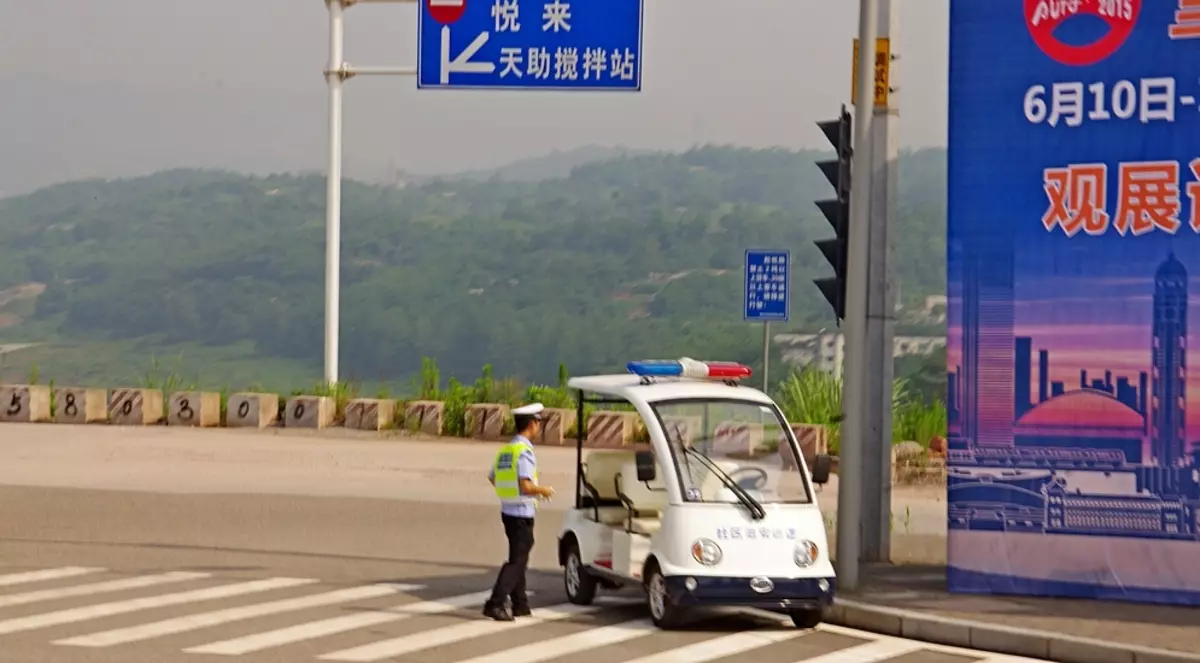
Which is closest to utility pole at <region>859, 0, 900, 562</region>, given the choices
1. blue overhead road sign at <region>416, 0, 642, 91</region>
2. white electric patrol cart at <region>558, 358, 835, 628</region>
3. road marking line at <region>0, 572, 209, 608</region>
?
white electric patrol cart at <region>558, 358, 835, 628</region>

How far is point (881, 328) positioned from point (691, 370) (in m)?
3.16

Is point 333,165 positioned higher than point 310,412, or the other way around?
point 333,165

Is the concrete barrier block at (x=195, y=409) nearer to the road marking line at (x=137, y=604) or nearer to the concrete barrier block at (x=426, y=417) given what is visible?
the concrete barrier block at (x=426, y=417)

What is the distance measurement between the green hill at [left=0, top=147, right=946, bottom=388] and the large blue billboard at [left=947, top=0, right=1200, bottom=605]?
74816 millimetres

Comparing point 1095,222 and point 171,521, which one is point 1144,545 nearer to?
point 1095,222

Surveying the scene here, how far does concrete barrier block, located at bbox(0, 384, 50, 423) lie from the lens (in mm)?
34281

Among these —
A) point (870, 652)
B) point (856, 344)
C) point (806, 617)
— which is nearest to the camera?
point (870, 652)

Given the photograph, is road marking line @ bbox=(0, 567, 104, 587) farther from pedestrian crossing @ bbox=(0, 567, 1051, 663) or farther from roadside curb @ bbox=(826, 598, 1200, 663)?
roadside curb @ bbox=(826, 598, 1200, 663)

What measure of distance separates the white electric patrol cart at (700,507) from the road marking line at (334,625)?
961 millimetres

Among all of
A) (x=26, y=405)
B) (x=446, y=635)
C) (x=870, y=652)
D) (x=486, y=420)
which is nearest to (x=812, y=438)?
(x=486, y=420)

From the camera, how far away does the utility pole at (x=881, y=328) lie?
1684 cm

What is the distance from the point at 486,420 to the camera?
1237 inches

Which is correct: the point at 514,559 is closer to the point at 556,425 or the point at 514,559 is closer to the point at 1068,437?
the point at 1068,437

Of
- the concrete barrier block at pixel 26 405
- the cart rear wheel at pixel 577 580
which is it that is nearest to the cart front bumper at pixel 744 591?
the cart rear wheel at pixel 577 580
